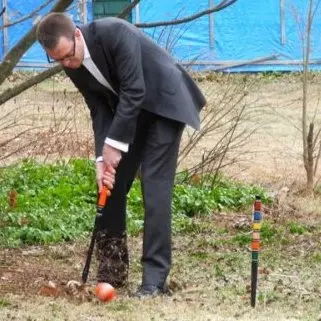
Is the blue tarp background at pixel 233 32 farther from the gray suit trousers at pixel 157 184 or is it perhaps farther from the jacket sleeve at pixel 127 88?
the jacket sleeve at pixel 127 88

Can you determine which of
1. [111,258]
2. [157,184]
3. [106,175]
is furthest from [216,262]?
[106,175]

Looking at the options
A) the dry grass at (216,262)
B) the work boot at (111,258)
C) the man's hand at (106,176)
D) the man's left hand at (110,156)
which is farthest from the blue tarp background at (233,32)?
the man's left hand at (110,156)

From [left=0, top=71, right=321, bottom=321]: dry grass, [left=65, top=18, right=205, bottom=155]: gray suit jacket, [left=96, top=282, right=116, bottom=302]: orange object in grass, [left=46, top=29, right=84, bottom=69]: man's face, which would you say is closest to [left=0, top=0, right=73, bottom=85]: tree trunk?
[left=65, top=18, right=205, bottom=155]: gray suit jacket

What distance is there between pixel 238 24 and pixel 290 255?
13988 millimetres

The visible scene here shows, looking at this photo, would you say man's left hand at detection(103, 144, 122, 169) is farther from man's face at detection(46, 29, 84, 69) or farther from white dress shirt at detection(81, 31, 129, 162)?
man's face at detection(46, 29, 84, 69)

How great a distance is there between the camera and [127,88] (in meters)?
5.91

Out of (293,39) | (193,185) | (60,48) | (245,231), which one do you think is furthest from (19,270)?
(293,39)

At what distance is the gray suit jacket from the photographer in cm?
591

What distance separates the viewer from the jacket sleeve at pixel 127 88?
590 cm

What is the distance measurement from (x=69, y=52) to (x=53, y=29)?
0.59ft

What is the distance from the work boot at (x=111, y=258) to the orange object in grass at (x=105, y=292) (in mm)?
417

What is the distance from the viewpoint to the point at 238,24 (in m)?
21.9

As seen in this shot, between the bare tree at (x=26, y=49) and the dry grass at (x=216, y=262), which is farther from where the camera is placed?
the bare tree at (x=26, y=49)

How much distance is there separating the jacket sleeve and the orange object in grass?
Result: 89 centimetres
